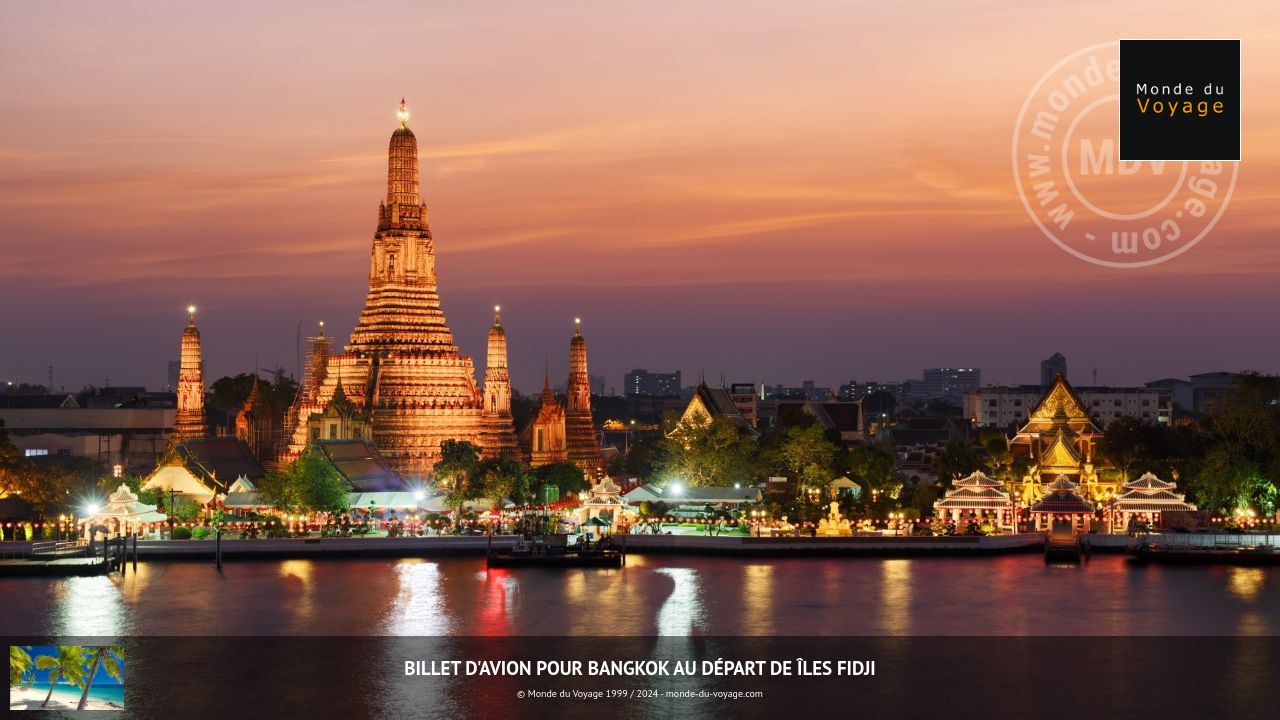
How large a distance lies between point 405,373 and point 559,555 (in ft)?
66.6

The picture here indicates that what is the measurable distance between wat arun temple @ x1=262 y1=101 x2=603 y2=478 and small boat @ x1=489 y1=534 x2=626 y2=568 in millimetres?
16395

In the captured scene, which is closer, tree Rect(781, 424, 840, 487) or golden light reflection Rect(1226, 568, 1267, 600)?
golden light reflection Rect(1226, 568, 1267, 600)

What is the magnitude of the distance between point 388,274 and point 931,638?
44.4 m

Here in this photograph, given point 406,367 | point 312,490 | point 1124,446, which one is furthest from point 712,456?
point 312,490

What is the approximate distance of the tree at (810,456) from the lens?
78375 mm

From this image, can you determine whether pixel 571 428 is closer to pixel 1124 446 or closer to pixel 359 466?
pixel 359 466

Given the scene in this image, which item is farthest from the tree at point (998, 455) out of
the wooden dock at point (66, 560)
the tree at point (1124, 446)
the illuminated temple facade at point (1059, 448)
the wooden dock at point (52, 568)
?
the wooden dock at point (52, 568)

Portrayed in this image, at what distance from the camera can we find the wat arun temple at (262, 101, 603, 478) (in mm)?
82312

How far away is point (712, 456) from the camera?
81000 millimetres

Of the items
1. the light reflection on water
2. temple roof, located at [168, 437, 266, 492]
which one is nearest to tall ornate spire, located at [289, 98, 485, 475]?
temple roof, located at [168, 437, 266, 492]

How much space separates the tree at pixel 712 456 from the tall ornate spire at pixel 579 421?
9.95 metres

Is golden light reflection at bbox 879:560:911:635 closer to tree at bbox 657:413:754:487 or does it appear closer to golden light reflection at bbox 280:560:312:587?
tree at bbox 657:413:754:487

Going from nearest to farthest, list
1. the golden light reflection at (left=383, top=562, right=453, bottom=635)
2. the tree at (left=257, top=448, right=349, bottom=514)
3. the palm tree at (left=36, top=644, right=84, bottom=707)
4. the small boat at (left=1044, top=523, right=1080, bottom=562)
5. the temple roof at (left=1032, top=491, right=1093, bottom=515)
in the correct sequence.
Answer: the palm tree at (left=36, top=644, right=84, bottom=707) < the golden light reflection at (left=383, top=562, right=453, bottom=635) < the small boat at (left=1044, top=523, right=1080, bottom=562) < the temple roof at (left=1032, top=491, right=1093, bottom=515) < the tree at (left=257, top=448, right=349, bottom=514)

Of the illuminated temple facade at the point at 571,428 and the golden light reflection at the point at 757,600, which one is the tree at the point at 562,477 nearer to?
the illuminated temple facade at the point at 571,428
